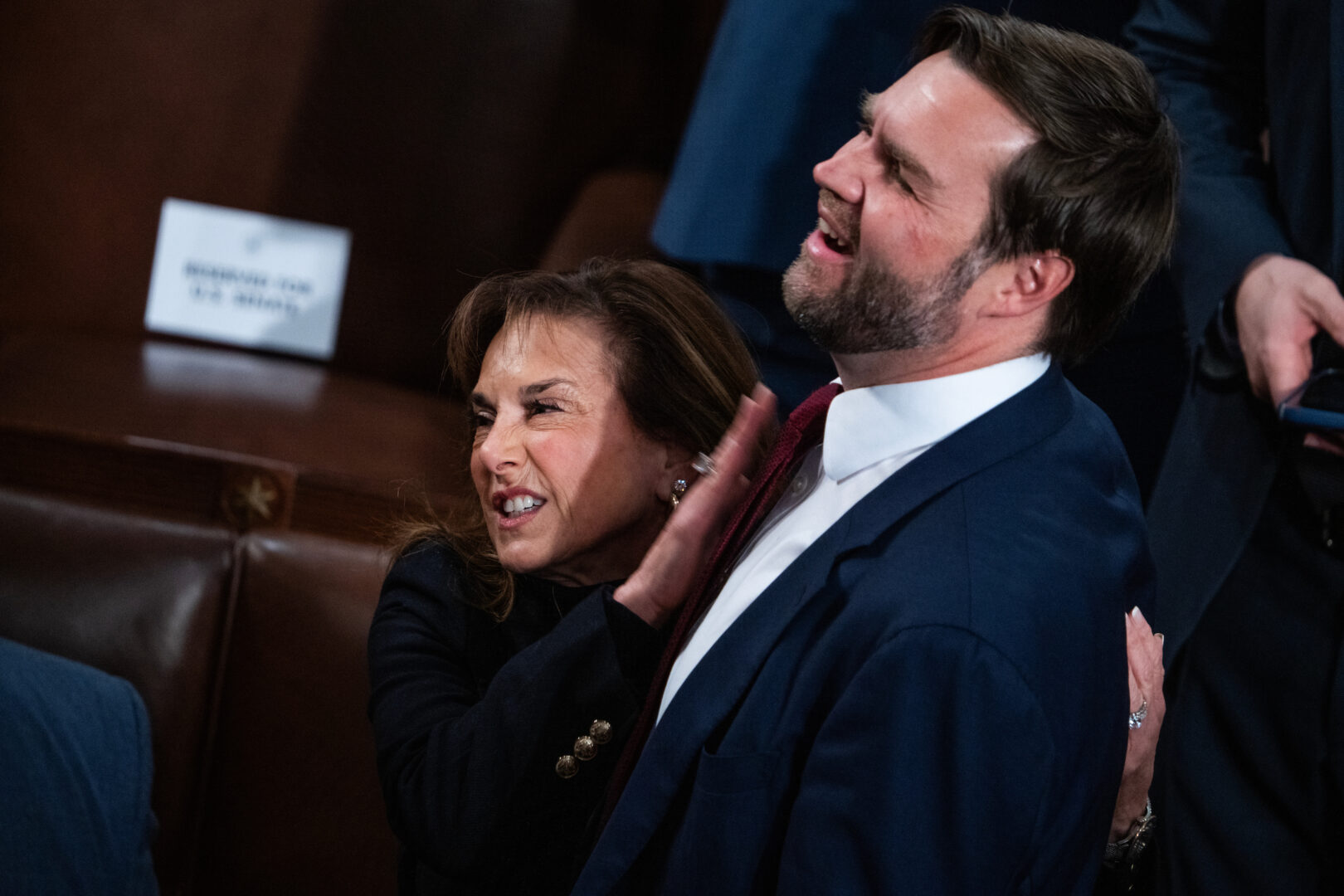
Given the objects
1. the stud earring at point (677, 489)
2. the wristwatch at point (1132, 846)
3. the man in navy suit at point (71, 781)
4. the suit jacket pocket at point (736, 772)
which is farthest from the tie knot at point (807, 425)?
the man in navy suit at point (71, 781)

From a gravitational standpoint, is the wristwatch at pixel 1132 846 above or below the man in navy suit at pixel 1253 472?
below

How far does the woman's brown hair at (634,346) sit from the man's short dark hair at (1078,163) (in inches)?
9.9

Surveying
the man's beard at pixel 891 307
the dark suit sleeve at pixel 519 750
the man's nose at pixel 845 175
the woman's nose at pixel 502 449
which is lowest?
the dark suit sleeve at pixel 519 750

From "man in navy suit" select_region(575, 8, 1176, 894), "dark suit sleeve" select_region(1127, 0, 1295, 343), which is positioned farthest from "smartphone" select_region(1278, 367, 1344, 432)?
"man in navy suit" select_region(575, 8, 1176, 894)

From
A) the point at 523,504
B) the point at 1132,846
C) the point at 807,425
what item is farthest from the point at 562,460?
the point at 1132,846

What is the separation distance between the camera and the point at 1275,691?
99 cm

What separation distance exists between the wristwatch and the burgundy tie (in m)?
0.33

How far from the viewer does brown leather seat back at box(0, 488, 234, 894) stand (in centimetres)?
116

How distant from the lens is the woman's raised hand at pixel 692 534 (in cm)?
76

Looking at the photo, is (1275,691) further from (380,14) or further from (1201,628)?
(380,14)

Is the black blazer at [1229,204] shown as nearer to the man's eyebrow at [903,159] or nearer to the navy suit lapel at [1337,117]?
the navy suit lapel at [1337,117]

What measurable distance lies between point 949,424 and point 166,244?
2.58 feet

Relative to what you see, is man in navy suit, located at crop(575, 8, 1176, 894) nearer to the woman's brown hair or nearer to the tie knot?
the tie knot

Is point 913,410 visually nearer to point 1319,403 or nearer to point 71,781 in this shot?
point 1319,403
